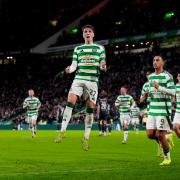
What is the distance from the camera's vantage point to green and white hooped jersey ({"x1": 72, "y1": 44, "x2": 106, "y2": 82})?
1476 cm

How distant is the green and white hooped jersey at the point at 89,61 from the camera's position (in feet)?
48.4

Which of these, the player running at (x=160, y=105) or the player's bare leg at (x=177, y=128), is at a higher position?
the player running at (x=160, y=105)

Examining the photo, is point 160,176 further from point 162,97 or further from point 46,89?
point 46,89

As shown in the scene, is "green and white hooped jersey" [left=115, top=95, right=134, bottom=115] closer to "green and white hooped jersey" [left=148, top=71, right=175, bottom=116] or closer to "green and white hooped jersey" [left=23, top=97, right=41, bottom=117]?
"green and white hooped jersey" [left=23, top=97, right=41, bottom=117]

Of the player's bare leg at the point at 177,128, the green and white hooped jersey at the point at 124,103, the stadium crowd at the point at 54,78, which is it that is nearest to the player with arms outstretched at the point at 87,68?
the player's bare leg at the point at 177,128

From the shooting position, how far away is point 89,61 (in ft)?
48.4

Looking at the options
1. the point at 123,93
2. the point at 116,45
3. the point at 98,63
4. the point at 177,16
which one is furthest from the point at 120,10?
the point at 98,63

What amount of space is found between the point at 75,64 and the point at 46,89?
53826 mm

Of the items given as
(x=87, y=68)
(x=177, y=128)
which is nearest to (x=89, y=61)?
(x=87, y=68)

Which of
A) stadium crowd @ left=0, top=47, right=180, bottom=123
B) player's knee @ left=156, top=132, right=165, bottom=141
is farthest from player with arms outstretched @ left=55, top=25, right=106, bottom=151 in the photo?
stadium crowd @ left=0, top=47, right=180, bottom=123

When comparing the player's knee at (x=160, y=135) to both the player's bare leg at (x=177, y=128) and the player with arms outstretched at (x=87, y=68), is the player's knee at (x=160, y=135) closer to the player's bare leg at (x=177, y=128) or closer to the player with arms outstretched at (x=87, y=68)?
the player with arms outstretched at (x=87, y=68)

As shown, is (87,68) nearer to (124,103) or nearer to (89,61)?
(89,61)

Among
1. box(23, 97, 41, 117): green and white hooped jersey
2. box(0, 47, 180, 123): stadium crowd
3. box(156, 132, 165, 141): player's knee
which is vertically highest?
box(0, 47, 180, 123): stadium crowd

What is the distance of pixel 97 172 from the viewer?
10.8 m
